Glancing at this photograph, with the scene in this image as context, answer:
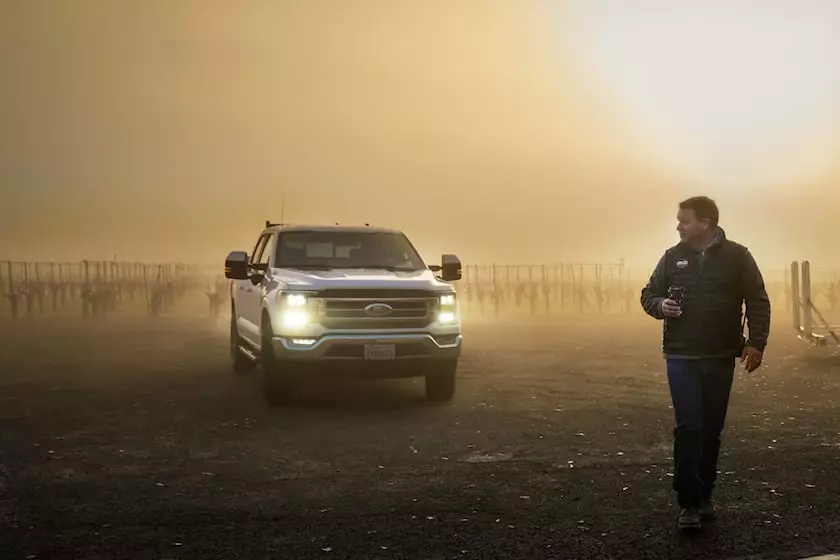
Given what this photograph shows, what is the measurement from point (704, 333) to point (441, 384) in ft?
19.7

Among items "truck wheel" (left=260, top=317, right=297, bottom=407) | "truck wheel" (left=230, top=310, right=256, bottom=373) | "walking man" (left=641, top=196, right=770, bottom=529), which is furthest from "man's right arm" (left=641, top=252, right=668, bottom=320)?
"truck wheel" (left=230, top=310, right=256, bottom=373)

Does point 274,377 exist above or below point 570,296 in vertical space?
above

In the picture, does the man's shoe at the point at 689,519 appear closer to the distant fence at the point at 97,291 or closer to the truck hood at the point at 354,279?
the truck hood at the point at 354,279

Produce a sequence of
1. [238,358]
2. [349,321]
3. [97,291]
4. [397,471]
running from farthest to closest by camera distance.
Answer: [97,291], [238,358], [349,321], [397,471]

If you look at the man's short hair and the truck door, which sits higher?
the man's short hair

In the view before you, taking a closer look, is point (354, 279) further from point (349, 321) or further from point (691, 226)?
point (691, 226)

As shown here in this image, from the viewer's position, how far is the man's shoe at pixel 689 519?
5.18 m

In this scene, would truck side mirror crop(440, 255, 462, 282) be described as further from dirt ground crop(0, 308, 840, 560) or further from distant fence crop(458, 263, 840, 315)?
distant fence crop(458, 263, 840, 315)

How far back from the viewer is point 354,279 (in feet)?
33.4

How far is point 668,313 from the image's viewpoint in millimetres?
5273

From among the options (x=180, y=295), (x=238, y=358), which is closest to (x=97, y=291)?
(x=180, y=295)

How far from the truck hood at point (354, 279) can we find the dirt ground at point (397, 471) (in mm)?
1594

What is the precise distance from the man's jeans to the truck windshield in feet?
20.5

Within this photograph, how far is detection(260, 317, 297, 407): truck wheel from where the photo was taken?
9.96 meters
